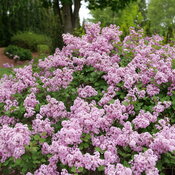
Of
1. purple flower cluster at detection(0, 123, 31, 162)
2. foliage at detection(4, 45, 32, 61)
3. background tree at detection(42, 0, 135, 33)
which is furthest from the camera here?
foliage at detection(4, 45, 32, 61)

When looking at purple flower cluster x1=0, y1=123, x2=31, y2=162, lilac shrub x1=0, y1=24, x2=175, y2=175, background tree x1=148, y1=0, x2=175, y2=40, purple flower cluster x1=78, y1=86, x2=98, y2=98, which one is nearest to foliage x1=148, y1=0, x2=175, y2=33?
background tree x1=148, y1=0, x2=175, y2=40

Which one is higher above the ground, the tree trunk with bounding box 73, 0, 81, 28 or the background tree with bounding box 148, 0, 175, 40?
the tree trunk with bounding box 73, 0, 81, 28

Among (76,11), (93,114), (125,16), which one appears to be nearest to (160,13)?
(125,16)

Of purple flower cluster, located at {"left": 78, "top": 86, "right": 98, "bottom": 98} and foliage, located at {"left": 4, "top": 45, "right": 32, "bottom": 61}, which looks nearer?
purple flower cluster, located at {"left": 78, "top": 86, "right": 98, "bottom": 98}

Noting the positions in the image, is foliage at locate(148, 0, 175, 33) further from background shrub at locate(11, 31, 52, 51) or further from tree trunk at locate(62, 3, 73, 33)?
tree trunk at locate(62, 3, 73, 33)

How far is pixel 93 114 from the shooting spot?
3.25 meters

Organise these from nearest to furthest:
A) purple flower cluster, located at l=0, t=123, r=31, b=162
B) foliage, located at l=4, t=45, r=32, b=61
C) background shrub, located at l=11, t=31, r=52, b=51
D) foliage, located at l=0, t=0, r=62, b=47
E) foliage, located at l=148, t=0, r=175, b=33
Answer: purple flower cluster, located at l=0, t=123, r=31, b=162
foliage, located at l=4, t=45, r=32, b=61
background shrub, located at l=11, t=31, r=52, b=51
foliage, located at l=0, t=0, r=62, b=47
foliage, located at l=148, t=0, r=175, b=33

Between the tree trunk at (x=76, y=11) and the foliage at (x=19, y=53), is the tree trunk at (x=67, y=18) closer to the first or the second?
the tree trunk at (x=76, y=11)

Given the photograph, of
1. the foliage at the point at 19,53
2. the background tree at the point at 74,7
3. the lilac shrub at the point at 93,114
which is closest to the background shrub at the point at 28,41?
the foliage at the point at 19,53

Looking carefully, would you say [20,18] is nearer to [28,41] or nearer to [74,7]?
[28,41]

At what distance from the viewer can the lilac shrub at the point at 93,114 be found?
294 centimetres

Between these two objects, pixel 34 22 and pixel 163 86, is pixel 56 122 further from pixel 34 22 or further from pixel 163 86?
pixel 34 22

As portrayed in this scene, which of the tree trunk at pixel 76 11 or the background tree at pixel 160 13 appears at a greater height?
the tree trunk at pixel 76 11

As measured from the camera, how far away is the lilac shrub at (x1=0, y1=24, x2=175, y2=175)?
294 centimetres
